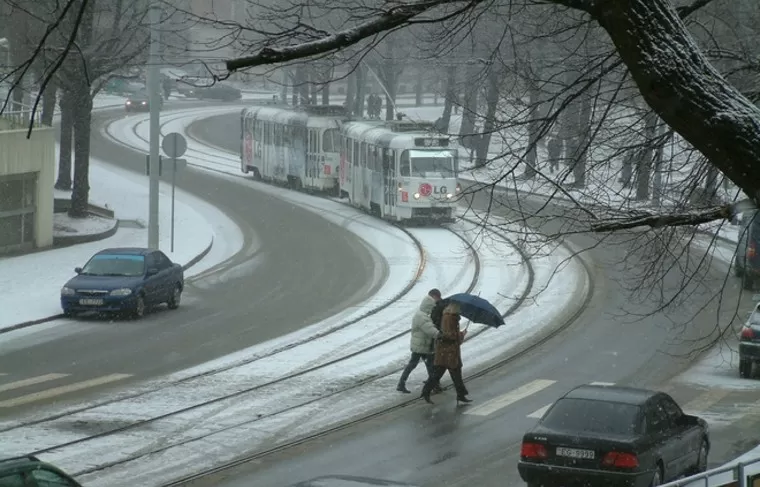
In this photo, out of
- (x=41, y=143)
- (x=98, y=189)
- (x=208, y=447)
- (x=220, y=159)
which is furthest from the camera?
(x=220, y=159)

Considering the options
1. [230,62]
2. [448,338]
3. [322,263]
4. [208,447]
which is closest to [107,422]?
[208,447]

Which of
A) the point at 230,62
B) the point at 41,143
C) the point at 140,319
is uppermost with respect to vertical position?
the point at 230,62

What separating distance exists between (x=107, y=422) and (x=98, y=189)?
31.2 meters

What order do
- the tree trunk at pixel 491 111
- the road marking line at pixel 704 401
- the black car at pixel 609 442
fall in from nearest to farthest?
the tree trunk at pixel 491 111
the black car at pixel 609 442
the road marking line at pixel 704 401

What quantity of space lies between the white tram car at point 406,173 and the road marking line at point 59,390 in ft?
65.6

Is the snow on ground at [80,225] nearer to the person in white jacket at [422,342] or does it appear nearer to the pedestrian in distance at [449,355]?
the person in white jacket at [422,342]

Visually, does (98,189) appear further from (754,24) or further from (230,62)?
(230,62)

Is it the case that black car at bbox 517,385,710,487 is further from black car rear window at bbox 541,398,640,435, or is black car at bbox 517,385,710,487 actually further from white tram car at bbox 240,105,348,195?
white tram car at bbox 240,105,348,195

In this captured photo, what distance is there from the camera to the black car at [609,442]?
1341 centimetres

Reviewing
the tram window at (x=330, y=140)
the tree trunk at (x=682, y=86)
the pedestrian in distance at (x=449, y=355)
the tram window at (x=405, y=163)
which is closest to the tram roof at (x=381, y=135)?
the tram window at (x=405, y=163)

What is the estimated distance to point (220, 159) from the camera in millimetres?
62750

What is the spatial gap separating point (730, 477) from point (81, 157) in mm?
30924

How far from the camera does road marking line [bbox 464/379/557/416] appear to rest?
18780mm

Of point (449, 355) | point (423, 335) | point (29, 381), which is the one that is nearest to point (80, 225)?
point (29, 381)
